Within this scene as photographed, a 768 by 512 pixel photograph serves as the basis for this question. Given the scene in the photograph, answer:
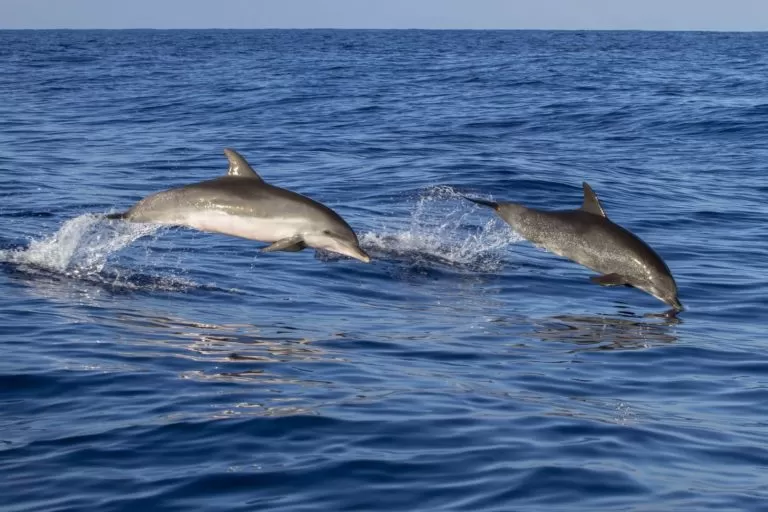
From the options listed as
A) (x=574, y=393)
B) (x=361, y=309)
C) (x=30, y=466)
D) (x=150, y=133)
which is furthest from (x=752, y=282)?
(x=150, y=133)

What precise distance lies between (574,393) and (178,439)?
2.85m

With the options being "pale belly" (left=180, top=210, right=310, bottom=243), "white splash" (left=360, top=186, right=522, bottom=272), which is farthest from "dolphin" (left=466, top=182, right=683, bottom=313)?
"white splash" (left=360, top=186, right=522, bottom=272)

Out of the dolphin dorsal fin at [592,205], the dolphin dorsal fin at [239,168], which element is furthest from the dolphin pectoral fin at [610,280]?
the dolphin dorsal fin at [239,168]

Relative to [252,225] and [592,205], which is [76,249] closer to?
[252,225]

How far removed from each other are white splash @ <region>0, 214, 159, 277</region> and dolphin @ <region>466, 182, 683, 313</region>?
414 centimetres

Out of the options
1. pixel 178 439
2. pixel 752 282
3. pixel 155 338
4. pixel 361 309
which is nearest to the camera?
pixel 178 439

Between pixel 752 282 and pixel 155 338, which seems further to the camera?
pixel 752 282

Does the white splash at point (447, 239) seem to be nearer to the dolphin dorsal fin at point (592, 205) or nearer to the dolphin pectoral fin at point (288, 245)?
the dolphin dorsal fin at point (592, 205)

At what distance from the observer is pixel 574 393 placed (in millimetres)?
8578

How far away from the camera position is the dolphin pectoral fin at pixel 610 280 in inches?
424

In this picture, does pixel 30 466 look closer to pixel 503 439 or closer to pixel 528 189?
pixel 503 439

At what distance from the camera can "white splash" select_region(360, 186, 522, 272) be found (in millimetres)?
14242

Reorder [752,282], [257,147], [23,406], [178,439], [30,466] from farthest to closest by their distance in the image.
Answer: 1. [257,147]
2. [752,282]
3. [23,406]
4. [178,439]
5. [30,466]

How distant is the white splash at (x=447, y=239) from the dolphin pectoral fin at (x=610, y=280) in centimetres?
297
